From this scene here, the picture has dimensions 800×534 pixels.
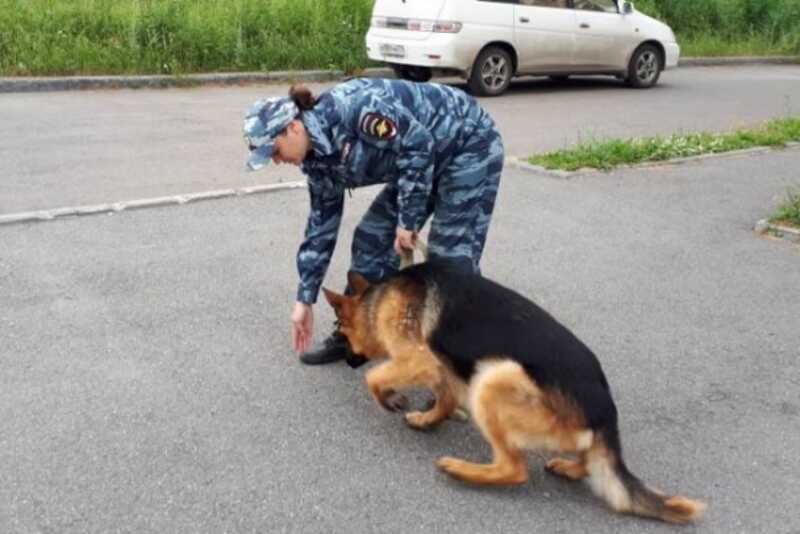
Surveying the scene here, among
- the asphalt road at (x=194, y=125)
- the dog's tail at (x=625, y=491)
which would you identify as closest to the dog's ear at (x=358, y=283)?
the dog's tail at (x=625, y=491)

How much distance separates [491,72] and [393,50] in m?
1.55

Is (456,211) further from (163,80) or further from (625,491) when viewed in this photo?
(163,80)

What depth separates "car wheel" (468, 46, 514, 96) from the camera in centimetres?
1330

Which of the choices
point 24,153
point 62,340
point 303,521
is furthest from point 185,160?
point 303,521

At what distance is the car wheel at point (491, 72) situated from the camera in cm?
1330

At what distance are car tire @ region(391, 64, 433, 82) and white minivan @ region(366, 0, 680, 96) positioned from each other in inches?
0.6

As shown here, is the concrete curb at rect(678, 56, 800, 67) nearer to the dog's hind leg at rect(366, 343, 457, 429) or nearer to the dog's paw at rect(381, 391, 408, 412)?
the dog's paw at rect(381, 391, 408, 412)

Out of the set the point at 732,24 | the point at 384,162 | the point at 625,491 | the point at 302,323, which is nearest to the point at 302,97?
the point at 384,162

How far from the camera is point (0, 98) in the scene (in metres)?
11.2

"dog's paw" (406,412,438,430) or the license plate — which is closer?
"dog's paw" (406,412,438,430)


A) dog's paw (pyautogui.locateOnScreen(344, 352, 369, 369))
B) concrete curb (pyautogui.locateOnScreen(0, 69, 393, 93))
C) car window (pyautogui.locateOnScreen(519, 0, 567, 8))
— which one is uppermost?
car window (pyautogui.locateOnScreen(519, 0, 567, 8))

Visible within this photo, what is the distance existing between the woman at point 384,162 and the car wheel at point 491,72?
30.7 feet

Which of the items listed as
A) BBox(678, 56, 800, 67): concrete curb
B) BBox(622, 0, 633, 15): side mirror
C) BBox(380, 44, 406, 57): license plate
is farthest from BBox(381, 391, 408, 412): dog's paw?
BBox(678, 56, 800, 67): concrete curb

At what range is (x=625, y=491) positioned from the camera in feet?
10.7
